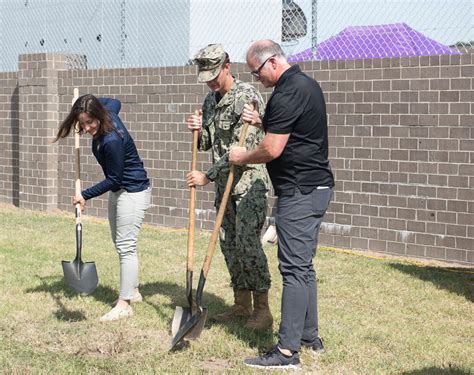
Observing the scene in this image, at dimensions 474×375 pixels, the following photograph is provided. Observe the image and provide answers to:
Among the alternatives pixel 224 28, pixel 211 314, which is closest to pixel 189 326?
pixel 211 314

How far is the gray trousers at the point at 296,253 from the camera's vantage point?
17.6 ft

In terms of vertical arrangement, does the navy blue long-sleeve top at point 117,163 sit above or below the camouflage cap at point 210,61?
below

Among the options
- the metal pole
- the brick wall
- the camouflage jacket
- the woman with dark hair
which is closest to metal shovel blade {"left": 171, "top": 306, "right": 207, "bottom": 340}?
the woman with dark hair

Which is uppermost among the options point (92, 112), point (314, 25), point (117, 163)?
point (314, 25)

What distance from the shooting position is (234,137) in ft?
20.5

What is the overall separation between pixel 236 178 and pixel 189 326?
46.0 inches

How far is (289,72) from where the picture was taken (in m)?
5.35

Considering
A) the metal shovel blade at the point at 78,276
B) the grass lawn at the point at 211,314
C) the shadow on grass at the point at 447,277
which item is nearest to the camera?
the grass lawn at the point at 211,314

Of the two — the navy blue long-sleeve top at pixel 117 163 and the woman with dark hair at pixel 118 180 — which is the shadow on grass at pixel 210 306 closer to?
the woman with dark hair at pixel 118 180

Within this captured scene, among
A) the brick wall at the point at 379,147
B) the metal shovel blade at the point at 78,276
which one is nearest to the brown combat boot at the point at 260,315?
the metal shovel blade at the point at 78,276

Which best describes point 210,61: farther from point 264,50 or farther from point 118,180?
point 118,180

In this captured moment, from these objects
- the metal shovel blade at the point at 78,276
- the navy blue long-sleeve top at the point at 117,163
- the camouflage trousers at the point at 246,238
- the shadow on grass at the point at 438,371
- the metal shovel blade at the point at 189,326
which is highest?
the navy blue long-sleeve top at the point at 117,163

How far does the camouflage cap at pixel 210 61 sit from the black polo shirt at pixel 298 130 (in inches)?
34.3

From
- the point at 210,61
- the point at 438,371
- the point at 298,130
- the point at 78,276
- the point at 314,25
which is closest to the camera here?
the point at 298,130
